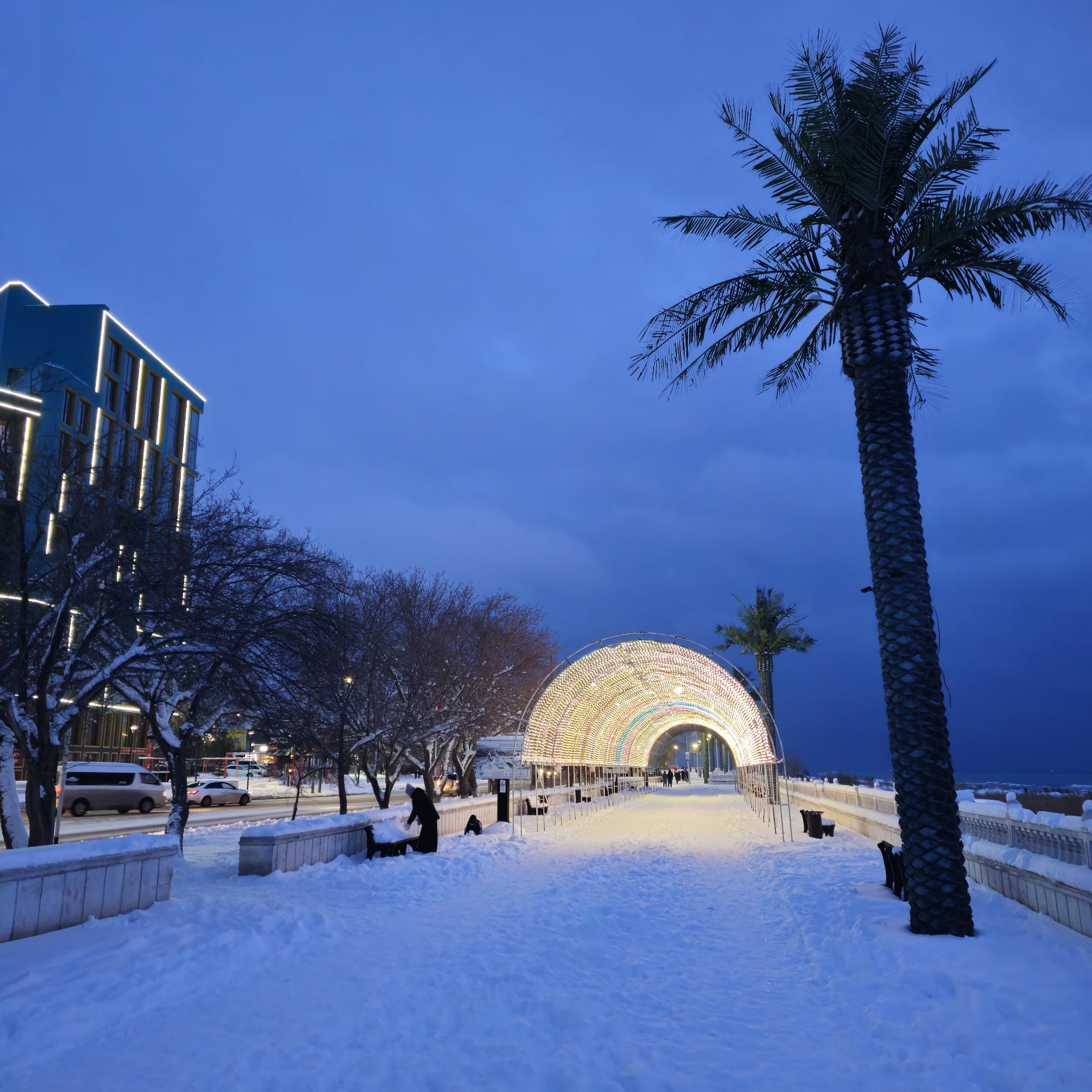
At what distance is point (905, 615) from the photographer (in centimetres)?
848

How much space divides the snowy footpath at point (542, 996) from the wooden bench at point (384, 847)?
3290mm

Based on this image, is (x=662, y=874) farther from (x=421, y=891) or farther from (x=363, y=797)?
(x=363, y=797)

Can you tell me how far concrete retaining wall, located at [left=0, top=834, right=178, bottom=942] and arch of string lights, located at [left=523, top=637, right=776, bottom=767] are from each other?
14.8 m

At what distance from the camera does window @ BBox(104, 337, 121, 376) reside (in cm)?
4550

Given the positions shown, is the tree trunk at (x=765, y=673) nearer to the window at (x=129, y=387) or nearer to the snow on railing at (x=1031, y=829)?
the snow on railing at (x=1031, y=829)

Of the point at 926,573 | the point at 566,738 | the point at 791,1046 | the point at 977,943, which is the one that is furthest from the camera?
the point at 566,738

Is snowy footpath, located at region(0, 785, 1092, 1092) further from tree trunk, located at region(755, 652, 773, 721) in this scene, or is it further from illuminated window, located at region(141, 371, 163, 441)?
illuminated window, located at region(141, 371, 163, 441)

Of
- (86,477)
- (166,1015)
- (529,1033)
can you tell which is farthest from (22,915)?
(86,477)

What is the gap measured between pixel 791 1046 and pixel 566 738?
25.1m

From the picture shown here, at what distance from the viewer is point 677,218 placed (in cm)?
1094

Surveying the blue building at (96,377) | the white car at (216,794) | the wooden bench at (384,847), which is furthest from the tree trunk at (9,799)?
the blue building at (96,377)

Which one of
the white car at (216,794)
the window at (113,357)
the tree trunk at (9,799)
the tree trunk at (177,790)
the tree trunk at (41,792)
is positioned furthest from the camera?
the window at (113,357)

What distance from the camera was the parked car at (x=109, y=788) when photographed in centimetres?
2769

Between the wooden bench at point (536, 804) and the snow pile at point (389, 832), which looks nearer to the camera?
the snow pile at point (389, 832)
